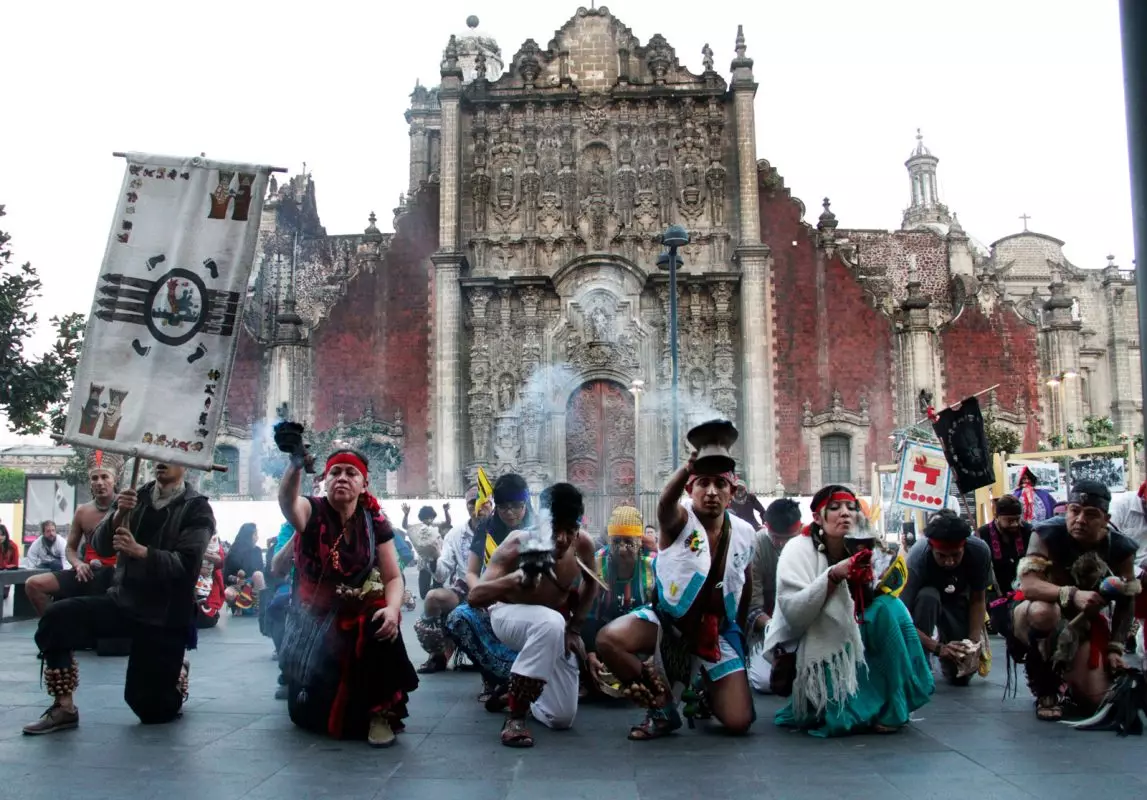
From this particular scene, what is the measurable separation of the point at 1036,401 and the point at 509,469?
14664 mm

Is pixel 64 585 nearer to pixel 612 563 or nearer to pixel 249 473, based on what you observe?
pixel 612 563

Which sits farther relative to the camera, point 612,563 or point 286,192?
point 286,192

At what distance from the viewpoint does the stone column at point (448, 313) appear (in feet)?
90.0

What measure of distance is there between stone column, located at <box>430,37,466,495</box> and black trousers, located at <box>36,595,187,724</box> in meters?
20.7

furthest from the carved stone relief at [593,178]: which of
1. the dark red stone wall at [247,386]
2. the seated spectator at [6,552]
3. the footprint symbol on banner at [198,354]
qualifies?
the footprint symbol on banner at [198,354]

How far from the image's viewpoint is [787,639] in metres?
6.21

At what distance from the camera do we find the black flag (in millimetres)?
10484

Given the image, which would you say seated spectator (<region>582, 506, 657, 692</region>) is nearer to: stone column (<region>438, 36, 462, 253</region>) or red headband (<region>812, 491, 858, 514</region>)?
red headband (<region>812, 491, 858, 514</region>)

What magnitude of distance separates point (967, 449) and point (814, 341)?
17.7 m

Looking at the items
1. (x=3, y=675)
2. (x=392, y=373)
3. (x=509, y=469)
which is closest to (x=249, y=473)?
(x=392, y=373)

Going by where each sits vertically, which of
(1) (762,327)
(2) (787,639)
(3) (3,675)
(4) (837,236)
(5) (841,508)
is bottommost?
(3) (3,675)

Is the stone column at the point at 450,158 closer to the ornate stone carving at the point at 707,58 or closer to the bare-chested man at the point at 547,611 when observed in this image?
the ornate stone carving at the point at 707,58

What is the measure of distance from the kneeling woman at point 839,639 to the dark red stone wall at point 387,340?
22.6 m

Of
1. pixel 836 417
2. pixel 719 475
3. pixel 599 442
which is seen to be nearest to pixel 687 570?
pixel 719 475
